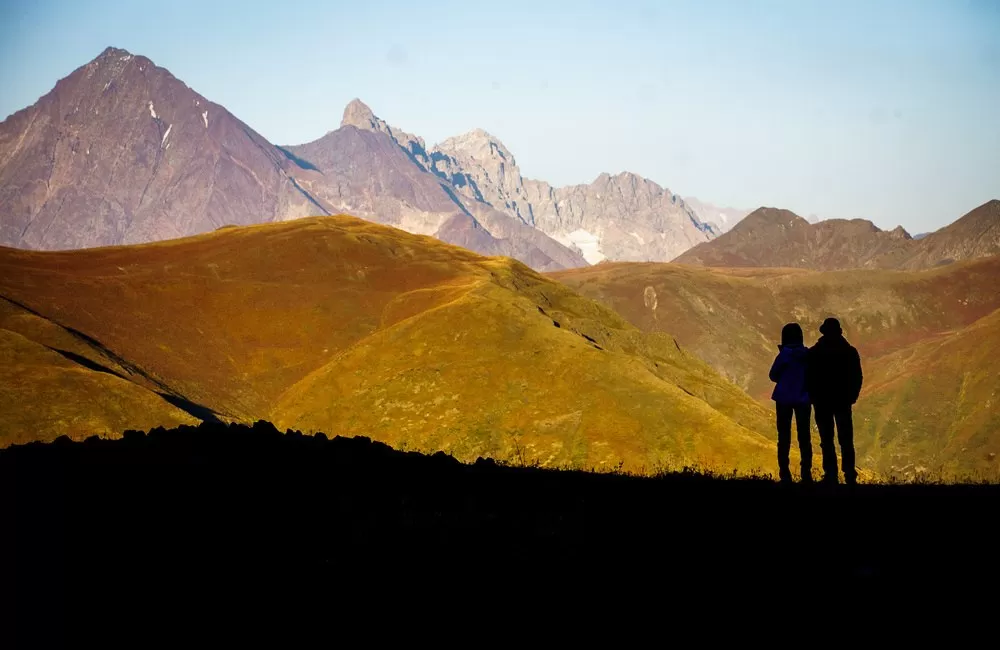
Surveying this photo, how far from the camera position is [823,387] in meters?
21.7

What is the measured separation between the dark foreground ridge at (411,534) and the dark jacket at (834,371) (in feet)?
10.2

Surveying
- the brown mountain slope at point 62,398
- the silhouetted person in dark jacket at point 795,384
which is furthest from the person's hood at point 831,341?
the brown mountain slope at point 62,398

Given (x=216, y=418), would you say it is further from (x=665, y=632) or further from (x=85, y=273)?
(x=665, y=632)

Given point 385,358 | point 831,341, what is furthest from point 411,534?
point 385,358

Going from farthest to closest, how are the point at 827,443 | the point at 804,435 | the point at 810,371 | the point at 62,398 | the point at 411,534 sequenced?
the point at 62,398, the point at 804,435, the point at 827,443, the point at 810,371, the point at 411,534

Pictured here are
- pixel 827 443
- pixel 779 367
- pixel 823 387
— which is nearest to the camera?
pixel 823 387

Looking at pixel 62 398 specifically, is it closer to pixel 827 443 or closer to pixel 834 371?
pixel 827 443

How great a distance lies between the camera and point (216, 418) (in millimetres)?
112812

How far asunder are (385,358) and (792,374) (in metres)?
122

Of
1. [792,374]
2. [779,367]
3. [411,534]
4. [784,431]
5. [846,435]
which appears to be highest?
[779,367]

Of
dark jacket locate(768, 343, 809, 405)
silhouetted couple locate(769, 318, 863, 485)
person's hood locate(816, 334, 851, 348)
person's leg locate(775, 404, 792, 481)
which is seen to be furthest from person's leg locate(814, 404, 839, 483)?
person's hood locate(816, 334, 851, 348)

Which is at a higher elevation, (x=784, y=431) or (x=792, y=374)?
(x=792, y=374)

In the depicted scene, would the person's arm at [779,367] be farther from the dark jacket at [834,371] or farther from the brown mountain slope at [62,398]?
the brown mountain slope at [62,398]

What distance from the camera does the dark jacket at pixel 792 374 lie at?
73.6 feet
